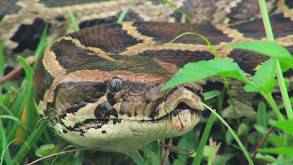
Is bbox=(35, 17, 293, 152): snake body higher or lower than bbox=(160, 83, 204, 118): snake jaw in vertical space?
lower

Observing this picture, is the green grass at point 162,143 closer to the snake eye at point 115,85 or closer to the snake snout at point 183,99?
the snake snout at point 183,99

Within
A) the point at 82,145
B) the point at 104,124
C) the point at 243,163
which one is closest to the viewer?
the point at 104,124

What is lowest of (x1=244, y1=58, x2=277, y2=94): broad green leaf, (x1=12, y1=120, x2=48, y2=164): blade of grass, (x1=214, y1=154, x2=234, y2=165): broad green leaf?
(x1=12, y1=120, x2=48, y2=164): blade of grass

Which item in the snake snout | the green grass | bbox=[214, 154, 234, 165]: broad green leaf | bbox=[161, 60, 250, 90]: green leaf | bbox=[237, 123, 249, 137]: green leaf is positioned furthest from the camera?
bbox=[237, 123, 249, 137]: green leaf

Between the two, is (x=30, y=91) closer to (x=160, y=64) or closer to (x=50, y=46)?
(x=50, y=46)

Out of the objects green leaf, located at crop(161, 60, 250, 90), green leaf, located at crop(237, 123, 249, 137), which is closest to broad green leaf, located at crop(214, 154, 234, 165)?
green leaf, located at crop(237, 123, 249, 137)

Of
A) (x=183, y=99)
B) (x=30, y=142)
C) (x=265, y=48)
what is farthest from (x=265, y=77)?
(x=30, y=142)

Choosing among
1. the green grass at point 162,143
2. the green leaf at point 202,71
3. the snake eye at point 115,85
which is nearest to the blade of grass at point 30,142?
the green grass at point 162,143

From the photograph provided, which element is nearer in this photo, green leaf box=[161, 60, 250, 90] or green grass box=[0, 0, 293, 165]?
green leaf box=[161, 60, 250, 90]

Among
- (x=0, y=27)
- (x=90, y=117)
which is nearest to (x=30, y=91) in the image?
(x=90, y=117)

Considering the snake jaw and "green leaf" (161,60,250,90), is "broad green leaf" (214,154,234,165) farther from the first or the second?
"green leaf" (161,60,250,90)
